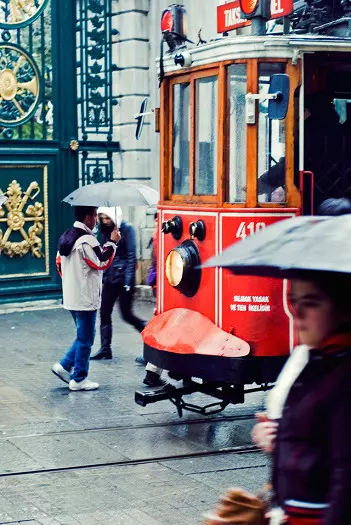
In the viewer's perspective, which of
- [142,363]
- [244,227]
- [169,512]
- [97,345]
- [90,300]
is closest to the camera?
[169,512]

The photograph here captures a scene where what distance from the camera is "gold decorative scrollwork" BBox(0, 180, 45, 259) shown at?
14.7 meters

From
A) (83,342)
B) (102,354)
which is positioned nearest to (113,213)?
(102,354)

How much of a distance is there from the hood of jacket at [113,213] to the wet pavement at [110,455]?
1.53m

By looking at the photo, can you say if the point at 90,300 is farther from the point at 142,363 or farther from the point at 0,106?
the point at 0,106

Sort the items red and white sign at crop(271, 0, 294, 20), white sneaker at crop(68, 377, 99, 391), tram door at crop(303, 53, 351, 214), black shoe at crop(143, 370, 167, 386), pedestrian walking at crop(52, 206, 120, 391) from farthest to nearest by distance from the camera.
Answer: white sneaker at crop(68, 377, 99, 391)
pedestrian walking at crop(52, 206, 120, 391)
black shoe at crop(143, 370, 167, 386)
tram door at crop(303, 53, 351, 214)
red and white sign at crop(271, 0, 294, 20)

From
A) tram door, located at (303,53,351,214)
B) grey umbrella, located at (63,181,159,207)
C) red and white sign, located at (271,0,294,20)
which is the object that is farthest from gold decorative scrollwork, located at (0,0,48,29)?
red and white sign, located at (271,0,294,20)

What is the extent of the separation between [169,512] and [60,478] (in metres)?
1.00

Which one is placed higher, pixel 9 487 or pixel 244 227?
pixel 244 227

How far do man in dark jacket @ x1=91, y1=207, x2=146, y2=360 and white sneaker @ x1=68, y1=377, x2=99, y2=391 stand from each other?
124 centimetres

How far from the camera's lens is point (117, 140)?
16.0 m

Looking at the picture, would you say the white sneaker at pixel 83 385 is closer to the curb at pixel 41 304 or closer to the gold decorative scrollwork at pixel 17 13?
the curb at pixel 41 304

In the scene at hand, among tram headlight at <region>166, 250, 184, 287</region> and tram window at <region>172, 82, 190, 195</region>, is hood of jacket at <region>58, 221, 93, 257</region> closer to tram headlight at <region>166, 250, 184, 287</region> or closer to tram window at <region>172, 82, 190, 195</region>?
tram window at <region>172, 82, 190, 195</region>

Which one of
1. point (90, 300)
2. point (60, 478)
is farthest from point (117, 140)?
point (60, 478)

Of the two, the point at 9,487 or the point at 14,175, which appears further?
the point at 14,175
